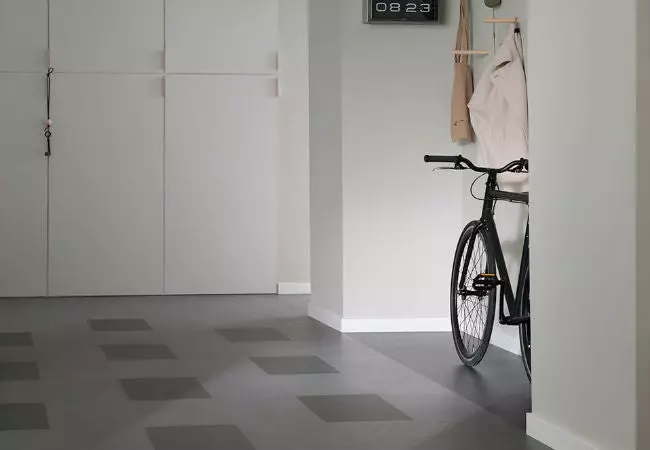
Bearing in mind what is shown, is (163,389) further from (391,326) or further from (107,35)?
(107,35)

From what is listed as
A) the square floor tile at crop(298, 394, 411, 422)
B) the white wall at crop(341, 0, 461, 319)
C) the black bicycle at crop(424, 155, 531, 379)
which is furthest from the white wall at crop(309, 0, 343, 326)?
the square floor tile at crop(298, 394, 411, 422)

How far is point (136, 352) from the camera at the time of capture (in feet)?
17.4

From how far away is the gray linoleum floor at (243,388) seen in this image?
134 inches

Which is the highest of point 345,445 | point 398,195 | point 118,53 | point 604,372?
point 118,53

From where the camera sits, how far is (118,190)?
27.1 ft

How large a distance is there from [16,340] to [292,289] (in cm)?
309

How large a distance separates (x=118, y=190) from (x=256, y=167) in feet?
3.41

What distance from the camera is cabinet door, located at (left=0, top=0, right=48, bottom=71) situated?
26.6 ft

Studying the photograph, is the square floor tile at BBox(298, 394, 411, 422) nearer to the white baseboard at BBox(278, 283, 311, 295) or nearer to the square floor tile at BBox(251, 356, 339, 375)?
the square floor tile at BBox(251, 356, 339, 375)

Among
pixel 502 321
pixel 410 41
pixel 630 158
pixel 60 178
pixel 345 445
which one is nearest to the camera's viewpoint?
pixel 630 158

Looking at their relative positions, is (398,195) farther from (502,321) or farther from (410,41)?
(502,321)

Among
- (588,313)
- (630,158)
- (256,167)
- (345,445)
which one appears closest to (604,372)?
(588,313)

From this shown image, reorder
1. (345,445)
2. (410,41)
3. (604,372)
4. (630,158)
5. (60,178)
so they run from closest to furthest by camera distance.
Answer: (630,158), (604,372), (345,445), (410,41), (60,178)

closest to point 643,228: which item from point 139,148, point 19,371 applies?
point 19,371
